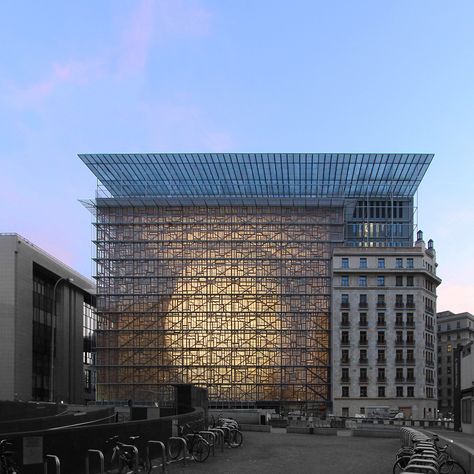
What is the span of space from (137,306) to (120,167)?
18919 mm

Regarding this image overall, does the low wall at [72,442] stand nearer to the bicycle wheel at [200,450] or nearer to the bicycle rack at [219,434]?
the bicycle wheel at [200,450]

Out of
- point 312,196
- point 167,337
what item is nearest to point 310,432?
point 167,337

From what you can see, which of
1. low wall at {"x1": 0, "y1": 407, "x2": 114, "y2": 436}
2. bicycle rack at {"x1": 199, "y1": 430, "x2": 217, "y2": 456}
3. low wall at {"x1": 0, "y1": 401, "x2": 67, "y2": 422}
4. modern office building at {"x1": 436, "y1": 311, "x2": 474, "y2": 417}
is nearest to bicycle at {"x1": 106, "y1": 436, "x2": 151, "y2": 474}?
low wall at {"x1": 0, "y1": 407, "x2": 114, "y2": 436}

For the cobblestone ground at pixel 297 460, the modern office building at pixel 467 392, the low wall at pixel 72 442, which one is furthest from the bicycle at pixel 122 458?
the modern office building at pixel 467 392

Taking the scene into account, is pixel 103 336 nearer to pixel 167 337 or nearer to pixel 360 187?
pixel 167 337

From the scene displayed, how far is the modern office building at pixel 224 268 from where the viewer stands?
9669cm

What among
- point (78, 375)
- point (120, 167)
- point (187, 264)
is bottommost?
point (78, 375)

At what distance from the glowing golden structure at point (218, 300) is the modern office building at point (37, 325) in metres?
5.76


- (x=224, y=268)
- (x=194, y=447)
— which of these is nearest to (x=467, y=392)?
(x=194, y=447)

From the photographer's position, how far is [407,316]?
3893 inches

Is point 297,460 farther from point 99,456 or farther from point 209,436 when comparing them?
point 99,456

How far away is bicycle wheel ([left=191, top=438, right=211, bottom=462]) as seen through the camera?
72.1 ft

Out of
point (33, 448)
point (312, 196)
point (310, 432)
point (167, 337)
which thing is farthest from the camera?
point (312, 196)

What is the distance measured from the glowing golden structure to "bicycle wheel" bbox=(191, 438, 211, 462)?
7427 cm
